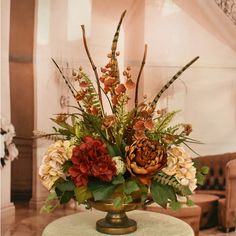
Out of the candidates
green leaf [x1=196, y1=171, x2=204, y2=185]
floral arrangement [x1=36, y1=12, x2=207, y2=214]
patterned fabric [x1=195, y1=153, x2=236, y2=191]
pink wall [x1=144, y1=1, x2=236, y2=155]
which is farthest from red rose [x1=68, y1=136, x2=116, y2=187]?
pink wall [x1=144, y1=1, x2=236, y2=155]

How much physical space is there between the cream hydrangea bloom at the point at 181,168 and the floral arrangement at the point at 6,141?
321 cm

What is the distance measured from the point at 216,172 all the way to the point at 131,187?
4499 mm

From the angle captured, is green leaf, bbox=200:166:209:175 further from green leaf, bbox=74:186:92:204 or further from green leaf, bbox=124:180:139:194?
green leaf, bbox=74:186:92:204

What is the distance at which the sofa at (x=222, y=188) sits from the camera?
5258 mm

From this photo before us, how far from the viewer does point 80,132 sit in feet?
6.67

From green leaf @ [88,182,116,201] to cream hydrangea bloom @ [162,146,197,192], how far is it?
0.27 meters

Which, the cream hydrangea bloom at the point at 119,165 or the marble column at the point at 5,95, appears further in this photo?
the marble column at the point at 5,95

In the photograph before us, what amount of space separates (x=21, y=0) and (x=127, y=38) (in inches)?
68.1

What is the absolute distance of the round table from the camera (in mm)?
2064

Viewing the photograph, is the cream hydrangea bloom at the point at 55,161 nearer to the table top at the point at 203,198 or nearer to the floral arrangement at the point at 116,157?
the floral arrangement at the point at 116,157

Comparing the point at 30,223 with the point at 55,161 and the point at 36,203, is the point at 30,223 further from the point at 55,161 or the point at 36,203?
the point at 55,161

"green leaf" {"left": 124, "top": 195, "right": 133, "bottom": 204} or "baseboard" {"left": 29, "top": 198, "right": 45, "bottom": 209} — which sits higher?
"green leaf" {"left": 124, "top": 195, "right": 133, "bottom": 204}

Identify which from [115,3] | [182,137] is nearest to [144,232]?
[182,137]

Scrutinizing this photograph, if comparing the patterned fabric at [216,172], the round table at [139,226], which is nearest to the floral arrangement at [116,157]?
the round table at [139,226]
